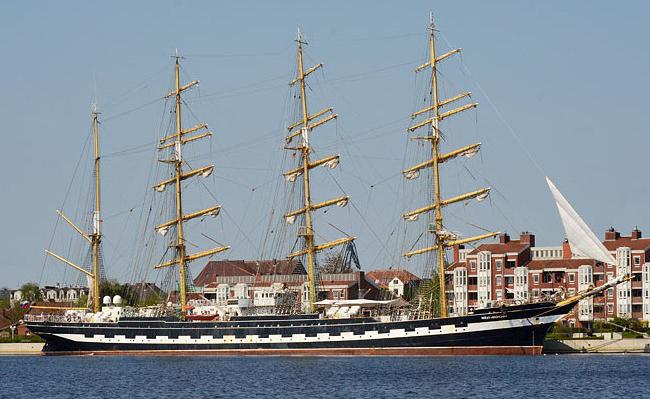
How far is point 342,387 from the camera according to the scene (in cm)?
7262

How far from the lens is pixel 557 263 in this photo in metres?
144

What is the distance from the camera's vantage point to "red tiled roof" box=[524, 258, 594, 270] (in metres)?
143

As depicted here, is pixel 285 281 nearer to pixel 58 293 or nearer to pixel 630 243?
pixel 630 243

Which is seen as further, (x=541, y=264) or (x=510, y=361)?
(x=541, y=264)

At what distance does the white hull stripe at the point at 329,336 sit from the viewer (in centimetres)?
9881

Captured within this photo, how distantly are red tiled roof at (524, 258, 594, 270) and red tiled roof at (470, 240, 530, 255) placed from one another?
212 cm

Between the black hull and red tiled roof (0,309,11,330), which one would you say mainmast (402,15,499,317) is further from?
red tiled roof (0,309,11,330)

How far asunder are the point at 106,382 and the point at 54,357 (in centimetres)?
3578

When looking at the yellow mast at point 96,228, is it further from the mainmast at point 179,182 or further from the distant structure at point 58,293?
the distant structure at point 58,293

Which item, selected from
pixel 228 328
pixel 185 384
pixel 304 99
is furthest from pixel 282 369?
pixel 304 99

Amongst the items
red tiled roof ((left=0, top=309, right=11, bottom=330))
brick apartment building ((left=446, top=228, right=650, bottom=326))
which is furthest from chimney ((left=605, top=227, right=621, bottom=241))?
red tiled roof ((left=0, top=309, right=11, bottom=330))

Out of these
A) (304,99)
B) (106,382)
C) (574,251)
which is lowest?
(106,382)

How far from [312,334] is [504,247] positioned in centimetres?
4819

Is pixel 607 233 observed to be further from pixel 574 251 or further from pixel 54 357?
pixel 54 357
